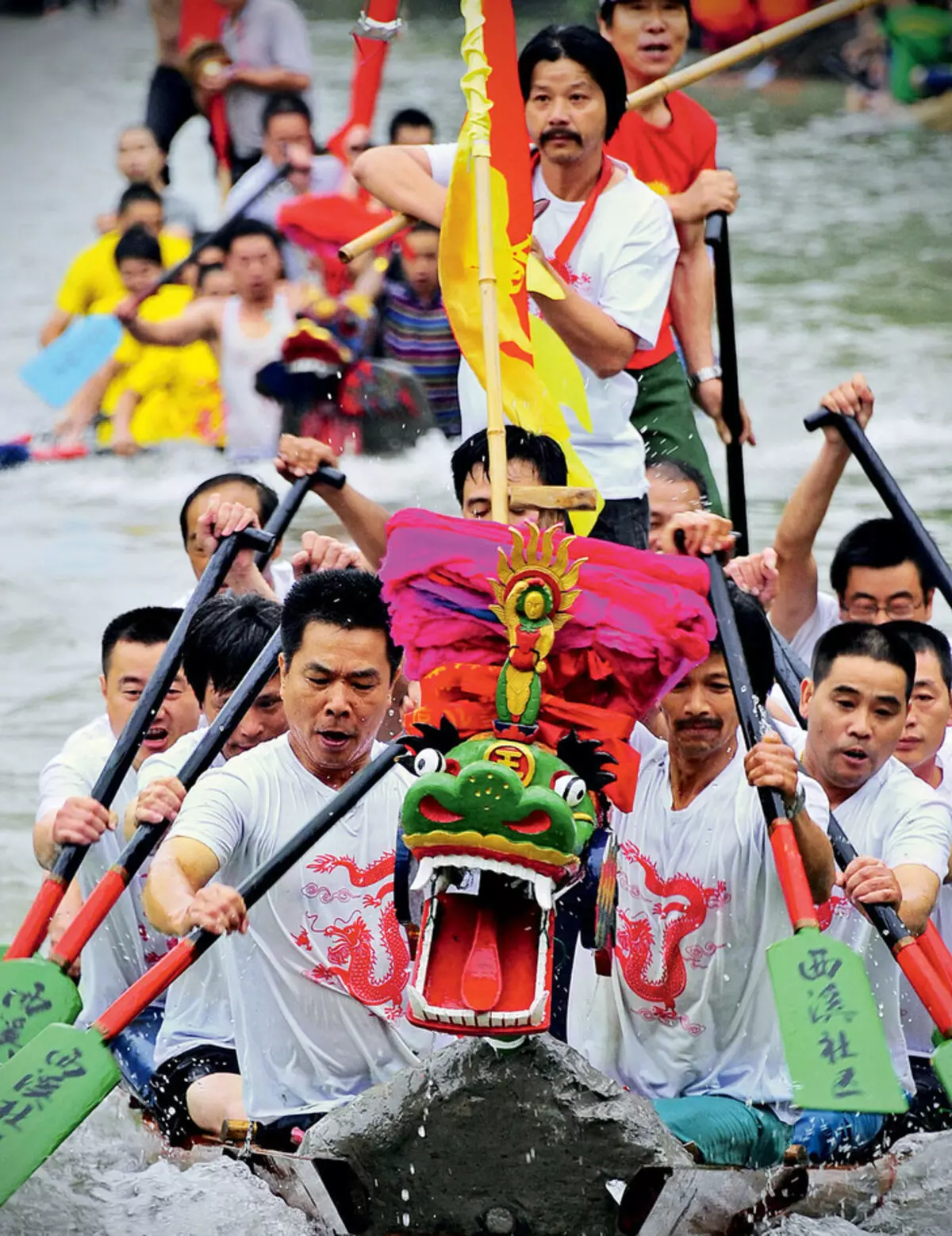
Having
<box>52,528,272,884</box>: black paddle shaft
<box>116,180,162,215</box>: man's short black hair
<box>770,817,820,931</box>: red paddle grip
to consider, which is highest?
<box>116,180,162,215</box>: man's short black hair

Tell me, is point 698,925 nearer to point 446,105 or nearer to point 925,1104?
point 925,1104

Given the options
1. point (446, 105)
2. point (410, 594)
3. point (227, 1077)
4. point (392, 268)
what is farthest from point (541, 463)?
point (446, 105)

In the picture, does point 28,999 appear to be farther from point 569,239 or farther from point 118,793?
point 569,239

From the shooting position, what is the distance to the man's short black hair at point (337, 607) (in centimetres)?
354

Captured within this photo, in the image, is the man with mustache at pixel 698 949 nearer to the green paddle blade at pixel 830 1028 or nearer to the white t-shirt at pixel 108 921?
the green paddle blade at pixel 830 1028

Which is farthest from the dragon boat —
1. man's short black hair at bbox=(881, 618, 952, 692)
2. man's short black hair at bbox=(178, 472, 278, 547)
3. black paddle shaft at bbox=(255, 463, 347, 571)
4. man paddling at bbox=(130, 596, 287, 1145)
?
man's short black hair at bbox=(178, 472, 278, 547)

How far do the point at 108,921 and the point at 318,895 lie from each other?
Answer: 2.15 ft

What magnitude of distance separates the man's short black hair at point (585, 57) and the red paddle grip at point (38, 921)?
156 centimetres

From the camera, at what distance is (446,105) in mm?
14672

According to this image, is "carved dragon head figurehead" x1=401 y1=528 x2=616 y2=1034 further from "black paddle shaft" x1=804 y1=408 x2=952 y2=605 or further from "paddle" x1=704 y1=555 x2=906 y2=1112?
"black paddle shaft" x1=804 y1=408 x2=952 y2=605

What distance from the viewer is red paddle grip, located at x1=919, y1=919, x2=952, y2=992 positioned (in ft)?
11.4

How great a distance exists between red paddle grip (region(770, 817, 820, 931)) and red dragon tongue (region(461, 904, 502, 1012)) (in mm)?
558

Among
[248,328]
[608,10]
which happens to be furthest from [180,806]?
[248,328]

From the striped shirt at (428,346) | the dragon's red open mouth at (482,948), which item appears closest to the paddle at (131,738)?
the dragon's red open mouth at (482,948)
